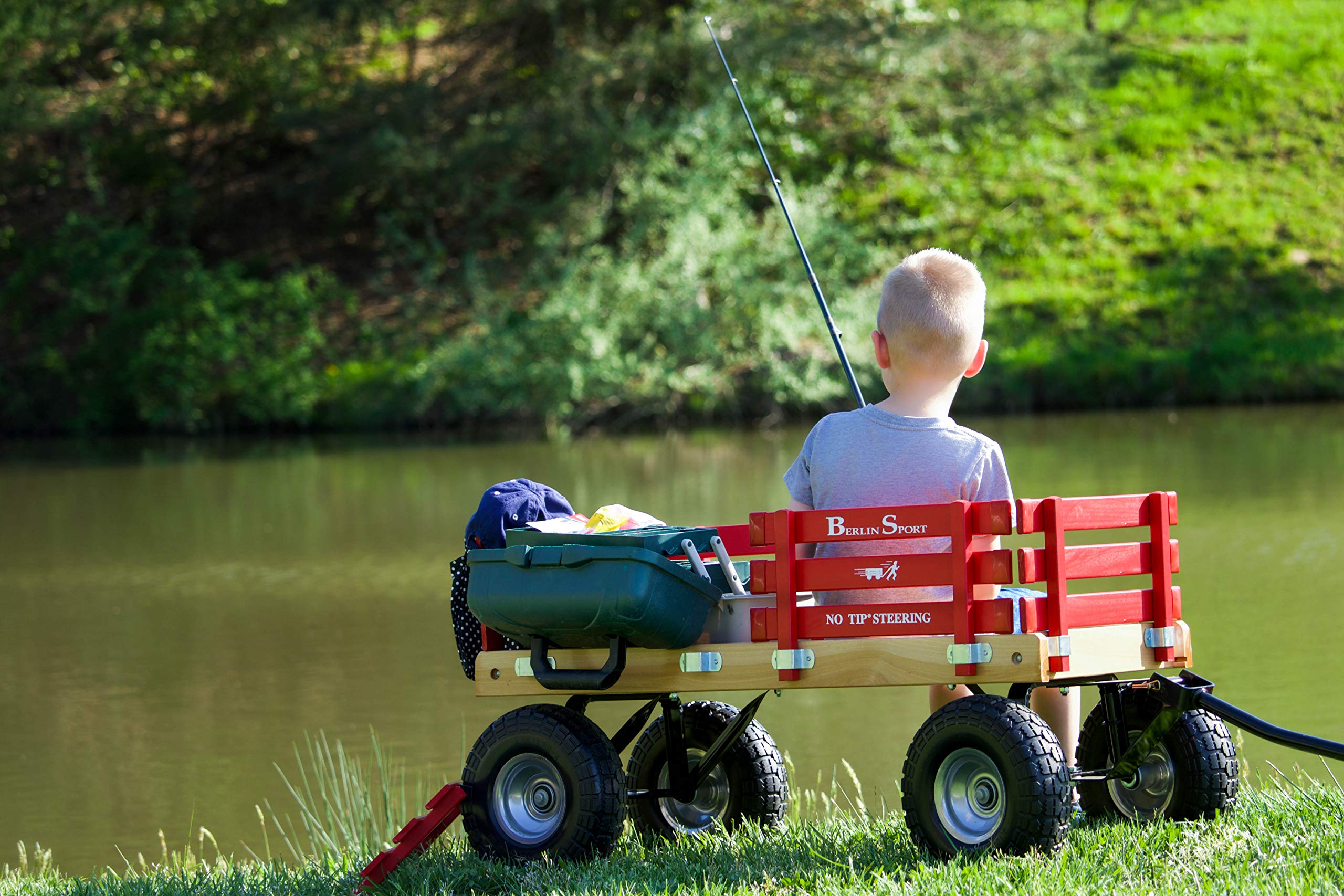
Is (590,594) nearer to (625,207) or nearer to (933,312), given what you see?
(933,312)

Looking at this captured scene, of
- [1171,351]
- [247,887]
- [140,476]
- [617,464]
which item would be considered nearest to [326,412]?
[140,476]

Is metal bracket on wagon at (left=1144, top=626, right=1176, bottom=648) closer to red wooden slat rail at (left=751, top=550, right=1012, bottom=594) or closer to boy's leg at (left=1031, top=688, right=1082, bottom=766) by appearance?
boy's leg at (left=1031, top=688, right=1082, bottom=766)

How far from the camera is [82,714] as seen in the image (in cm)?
678

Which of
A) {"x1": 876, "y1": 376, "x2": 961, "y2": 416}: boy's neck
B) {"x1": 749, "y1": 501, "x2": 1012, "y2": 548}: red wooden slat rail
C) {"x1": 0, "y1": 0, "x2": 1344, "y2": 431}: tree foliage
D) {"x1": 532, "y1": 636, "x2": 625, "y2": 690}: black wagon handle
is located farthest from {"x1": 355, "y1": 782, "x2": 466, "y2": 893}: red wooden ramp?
{"x1": 0, "y1": 0, "x2": 1344, "y2": 431}: tree foliage

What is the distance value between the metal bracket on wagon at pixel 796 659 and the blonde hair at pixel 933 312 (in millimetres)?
707

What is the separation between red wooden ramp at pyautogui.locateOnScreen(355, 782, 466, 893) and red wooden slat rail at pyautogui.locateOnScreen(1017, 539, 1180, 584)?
1.38m

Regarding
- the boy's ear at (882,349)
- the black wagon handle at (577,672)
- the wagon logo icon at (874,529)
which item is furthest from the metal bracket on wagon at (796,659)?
the boy's ear at (882,349)

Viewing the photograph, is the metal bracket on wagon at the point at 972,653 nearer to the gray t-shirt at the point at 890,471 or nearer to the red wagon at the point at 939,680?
the red wagon at the point at 939,680

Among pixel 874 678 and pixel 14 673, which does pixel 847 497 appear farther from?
pixel 14 673

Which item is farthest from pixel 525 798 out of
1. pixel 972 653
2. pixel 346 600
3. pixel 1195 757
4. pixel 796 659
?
pixel 346 600

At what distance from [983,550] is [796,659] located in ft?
1.52

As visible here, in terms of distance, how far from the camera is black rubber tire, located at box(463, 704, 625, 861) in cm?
353

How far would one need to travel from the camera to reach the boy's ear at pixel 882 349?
141 inches

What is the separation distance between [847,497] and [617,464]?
39.7 ft
